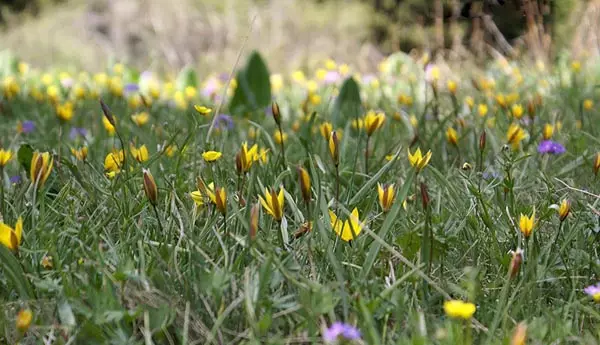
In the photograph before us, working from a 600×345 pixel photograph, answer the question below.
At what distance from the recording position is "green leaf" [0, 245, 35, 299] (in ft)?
3.40

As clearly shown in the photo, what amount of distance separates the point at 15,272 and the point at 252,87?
1.70 m

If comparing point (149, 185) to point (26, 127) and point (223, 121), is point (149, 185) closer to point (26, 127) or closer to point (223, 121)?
point (223, 121)

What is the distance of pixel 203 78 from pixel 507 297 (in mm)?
4567

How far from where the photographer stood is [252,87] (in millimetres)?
2672

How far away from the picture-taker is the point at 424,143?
6.64 feet

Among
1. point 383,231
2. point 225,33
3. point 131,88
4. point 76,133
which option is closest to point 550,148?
point 383,231

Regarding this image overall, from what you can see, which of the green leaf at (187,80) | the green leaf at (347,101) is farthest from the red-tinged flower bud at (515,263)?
the green leaf at (187,80)

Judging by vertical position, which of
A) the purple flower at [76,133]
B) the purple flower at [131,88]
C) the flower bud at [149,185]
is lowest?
the purple flower at [131,88]

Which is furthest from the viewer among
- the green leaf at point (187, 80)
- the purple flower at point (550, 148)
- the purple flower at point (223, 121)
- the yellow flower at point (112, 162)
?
the green leaf at point (187, 80)

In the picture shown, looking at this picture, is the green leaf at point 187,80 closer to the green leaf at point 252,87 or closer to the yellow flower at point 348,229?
the green leaf at point 252,87

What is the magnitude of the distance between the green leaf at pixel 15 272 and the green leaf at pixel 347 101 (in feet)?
4.67

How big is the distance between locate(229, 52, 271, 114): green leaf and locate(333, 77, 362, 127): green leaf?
0.35 metres

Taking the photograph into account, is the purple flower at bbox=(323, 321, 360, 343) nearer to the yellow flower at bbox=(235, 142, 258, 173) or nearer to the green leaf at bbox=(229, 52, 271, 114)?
the yellow flower at bbox=(235, 142, 258, 173)

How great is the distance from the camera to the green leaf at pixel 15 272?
1035 mm
